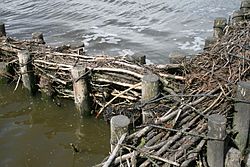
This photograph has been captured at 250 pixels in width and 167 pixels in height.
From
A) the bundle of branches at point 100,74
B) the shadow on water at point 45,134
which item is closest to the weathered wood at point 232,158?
the bundle of branches at point 100,74

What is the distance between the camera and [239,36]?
9.24 metres

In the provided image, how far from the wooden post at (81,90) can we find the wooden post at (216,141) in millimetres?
3394

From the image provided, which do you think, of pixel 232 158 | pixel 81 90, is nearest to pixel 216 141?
pixel 232 158

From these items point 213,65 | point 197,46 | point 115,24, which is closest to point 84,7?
point 115,24

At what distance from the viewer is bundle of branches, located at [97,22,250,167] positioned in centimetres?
531

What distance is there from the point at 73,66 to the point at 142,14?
10441mm

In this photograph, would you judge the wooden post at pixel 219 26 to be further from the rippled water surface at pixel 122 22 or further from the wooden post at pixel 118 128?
the wooden post at pixel 118 128

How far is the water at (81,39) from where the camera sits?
25.5ft

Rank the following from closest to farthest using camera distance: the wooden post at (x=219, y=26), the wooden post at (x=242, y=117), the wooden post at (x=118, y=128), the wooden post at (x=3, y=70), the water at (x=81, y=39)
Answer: the wooden post at (x=118, y=128), the wooden post at (x=242, y=117), the water at (x=81, y=39), the wooden post at (x=3, y=70), the wooden post at (x=219, y=26)

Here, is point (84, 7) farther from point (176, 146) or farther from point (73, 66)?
point (176, 146)

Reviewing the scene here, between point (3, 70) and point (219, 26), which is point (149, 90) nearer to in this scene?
point (3, 70)

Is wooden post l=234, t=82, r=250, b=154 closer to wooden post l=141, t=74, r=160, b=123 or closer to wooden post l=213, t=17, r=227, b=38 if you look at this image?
wooden post l=141, t=74, r=160, b=123

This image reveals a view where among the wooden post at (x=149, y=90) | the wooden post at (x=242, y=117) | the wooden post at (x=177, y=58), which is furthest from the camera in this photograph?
the wooden post at (x=177, y=58)

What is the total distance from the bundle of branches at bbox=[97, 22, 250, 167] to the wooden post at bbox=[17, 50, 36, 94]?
3616 mm
